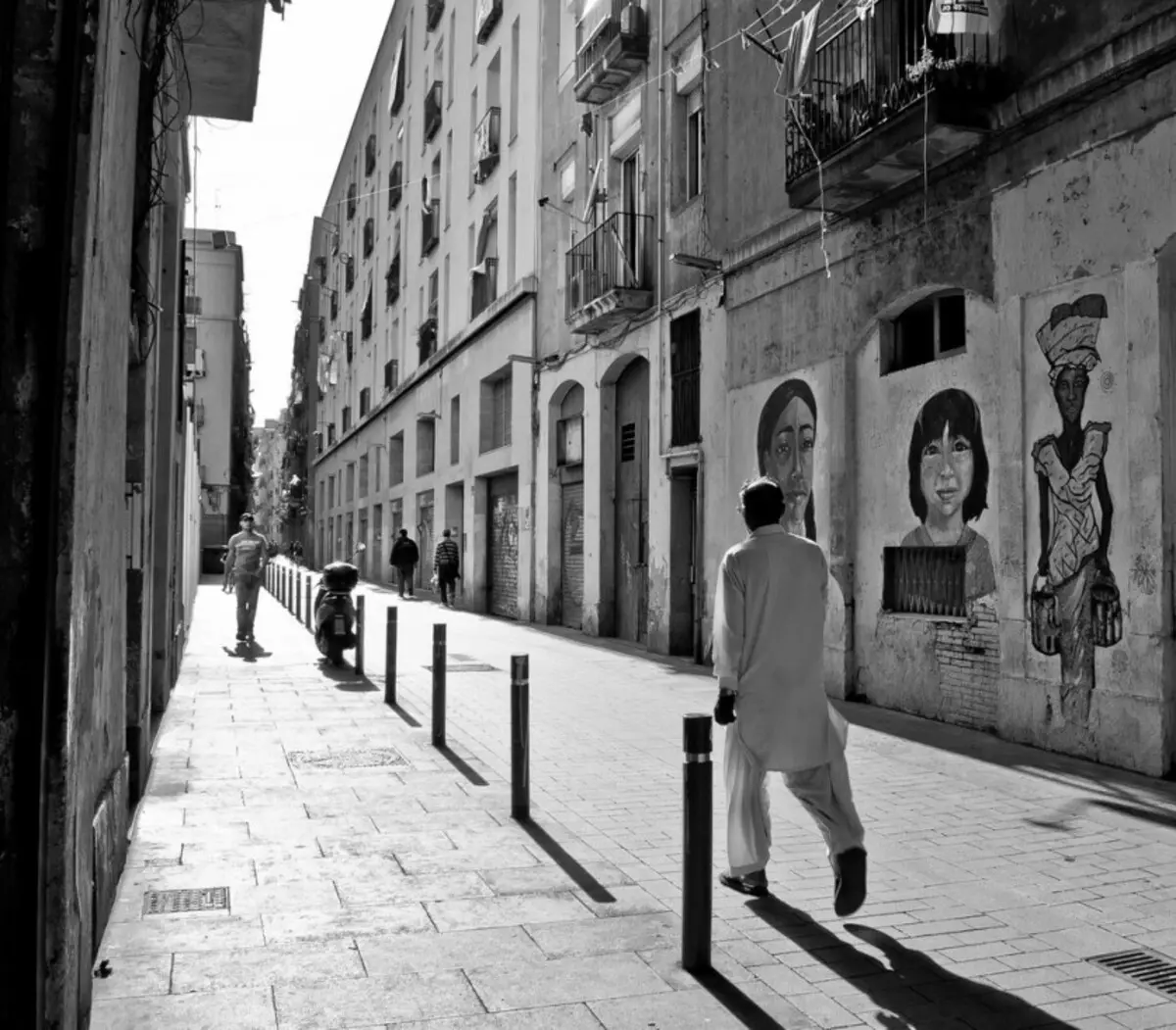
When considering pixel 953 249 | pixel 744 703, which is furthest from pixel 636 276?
pixel 744 703

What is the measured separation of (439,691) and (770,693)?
4361 mm

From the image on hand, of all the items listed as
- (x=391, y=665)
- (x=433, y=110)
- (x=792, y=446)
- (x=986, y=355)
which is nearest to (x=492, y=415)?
(x=433, y=110)

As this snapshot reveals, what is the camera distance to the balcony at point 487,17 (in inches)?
992

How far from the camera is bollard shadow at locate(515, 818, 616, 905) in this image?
16.6 feet

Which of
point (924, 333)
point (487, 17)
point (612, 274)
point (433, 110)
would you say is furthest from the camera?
point (433, 110)

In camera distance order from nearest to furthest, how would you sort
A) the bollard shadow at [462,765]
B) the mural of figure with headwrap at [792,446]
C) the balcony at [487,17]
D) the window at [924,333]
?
1. the bollard shadow at [462,765]
2. the window at [924,333]
3. the mural of figure with headwrap at [792,446]
4. the balcony at [487,17]

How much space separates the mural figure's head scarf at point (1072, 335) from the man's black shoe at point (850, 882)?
17.0 ft

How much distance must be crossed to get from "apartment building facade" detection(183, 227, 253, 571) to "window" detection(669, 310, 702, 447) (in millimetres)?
38164

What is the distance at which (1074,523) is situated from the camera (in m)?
8.61

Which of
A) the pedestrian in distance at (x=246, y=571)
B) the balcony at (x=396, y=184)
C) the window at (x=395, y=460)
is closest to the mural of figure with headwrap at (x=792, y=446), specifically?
the pedestrian in distance at (x=246, y=571)

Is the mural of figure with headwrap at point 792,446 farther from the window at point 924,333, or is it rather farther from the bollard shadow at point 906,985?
the bollard shadow at point 906,985

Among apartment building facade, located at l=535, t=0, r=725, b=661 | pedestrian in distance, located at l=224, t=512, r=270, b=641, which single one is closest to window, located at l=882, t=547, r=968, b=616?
apartment building facade, located at l=535, t=0, r=725, b=661

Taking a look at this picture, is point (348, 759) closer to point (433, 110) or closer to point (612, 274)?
point (612, 274)

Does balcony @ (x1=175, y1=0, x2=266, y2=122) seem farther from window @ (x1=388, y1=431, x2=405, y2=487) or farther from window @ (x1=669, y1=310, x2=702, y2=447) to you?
window @ (x1=388, y1=431, x2=405, y2=487)
